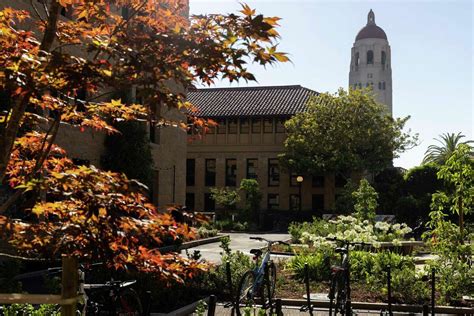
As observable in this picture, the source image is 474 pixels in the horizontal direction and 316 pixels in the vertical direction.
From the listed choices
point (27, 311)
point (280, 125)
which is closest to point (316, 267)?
point (27, 311)

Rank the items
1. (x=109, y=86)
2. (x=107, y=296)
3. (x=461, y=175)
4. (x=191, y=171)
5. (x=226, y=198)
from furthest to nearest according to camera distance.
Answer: (x=191, y=171)
(x=226, y=198)
(x=461, y=175)
(x=107, y=296)
(x=109, y=86)

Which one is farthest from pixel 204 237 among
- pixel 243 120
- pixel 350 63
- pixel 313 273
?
pixel 350 63

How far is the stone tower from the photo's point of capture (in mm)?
Answer: 108938

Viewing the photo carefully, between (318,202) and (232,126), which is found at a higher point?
(232,126)

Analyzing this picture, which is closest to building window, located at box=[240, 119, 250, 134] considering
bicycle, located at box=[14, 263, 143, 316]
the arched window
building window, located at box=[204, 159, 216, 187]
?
building window, located at box=[204, 159, 216, 187]

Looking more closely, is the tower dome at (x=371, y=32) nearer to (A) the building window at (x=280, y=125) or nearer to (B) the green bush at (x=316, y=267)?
(A) the building window at (x=280, y=125)

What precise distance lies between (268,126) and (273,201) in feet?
20.6

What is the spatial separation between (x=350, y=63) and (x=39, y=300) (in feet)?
380

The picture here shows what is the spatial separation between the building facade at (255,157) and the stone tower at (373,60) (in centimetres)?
6890

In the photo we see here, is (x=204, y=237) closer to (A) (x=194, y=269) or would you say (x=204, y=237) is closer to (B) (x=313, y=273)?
(B) (x=313, y=273)

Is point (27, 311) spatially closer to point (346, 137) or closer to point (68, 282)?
point (68, 282)

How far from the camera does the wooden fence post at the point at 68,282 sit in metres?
3.24

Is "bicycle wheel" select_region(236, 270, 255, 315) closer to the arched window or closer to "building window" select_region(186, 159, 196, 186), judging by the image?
"building window" select_region(186, 159, 196, 186)

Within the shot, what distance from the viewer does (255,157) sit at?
43.1 metres
